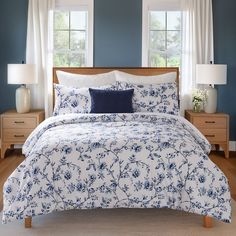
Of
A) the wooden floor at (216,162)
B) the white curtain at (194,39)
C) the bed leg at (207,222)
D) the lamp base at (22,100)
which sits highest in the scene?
the white curtain at (194,39)

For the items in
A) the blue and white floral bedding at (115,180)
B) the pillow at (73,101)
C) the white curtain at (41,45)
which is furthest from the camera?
the white curtain at (41,45)

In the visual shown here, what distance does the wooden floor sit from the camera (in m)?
4.92

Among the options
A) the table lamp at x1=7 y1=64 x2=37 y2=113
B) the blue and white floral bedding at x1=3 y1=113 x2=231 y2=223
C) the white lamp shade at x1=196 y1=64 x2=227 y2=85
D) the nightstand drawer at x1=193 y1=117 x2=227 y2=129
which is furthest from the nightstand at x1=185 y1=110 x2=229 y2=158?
the blue and white floral bedding at x1=3 y1=113 x2=231 y2=223

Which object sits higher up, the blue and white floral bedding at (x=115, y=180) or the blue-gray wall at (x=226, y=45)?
the blue-gray wall at (x=226, y=45)

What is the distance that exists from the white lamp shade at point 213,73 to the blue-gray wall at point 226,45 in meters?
0.55

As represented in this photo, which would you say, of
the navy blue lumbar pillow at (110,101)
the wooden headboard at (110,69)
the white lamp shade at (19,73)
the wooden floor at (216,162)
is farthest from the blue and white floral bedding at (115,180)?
the wooden headboard at (110,69)

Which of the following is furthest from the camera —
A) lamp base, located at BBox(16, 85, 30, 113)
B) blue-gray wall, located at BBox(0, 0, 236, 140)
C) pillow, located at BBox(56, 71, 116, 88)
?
blue-gray wall, located at BBox(0, 0, 236, 140)

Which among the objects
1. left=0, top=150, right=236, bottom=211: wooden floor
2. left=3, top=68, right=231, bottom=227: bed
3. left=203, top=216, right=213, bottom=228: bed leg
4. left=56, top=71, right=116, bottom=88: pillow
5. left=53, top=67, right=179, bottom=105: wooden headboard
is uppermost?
left=53, top=67, right=179, bottom=105: wooden headboard

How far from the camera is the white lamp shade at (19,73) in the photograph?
579cm

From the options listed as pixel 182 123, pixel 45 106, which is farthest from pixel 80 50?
pixel 182 123

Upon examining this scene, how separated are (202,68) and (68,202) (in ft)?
10.2

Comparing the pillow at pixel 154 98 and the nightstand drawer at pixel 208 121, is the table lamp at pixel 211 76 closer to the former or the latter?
the nightstand drawer at pixel 208 121

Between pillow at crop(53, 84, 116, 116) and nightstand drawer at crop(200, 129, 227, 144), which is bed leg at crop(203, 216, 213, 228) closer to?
pillow at crop(53, 84, 116, 116)

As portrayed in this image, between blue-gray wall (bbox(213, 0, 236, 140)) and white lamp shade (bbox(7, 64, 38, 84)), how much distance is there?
256cm
